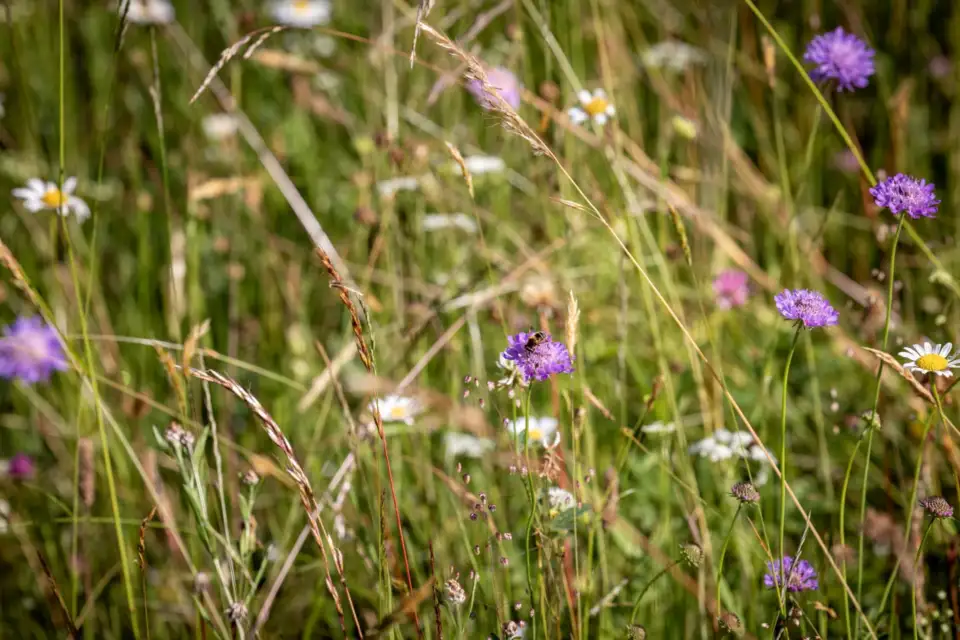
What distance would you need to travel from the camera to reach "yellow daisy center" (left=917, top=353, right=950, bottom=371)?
0.94 metres

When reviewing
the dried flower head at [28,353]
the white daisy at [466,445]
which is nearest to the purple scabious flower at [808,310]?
the white daisy at [466,445]

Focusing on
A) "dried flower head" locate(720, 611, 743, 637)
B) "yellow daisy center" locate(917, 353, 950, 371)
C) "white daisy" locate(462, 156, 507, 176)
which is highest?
"white daisy" locate(462, 156, 507, 176)

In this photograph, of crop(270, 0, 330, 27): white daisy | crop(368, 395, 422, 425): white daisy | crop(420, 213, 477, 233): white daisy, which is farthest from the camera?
crop(270, 0, 330, 27): white daisy

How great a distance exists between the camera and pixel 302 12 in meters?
2.90

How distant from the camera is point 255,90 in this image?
3.15 meters

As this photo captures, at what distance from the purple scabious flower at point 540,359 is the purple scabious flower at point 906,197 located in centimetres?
40

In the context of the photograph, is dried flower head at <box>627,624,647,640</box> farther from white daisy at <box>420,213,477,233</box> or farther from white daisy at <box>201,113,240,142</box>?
white daisy at <box>201,113,240,142</box>

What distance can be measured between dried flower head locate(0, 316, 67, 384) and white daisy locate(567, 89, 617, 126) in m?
1.12

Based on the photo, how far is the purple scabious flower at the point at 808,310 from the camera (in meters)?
0.90

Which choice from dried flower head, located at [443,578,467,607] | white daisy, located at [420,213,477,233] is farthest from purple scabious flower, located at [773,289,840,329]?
white daisy, located at [420,213,477,233]

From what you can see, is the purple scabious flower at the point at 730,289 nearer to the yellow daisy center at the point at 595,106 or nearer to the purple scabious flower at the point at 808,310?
the yellow daisy center at the point at 595,106

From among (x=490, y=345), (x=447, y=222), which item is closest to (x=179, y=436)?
(x=447, y=222)

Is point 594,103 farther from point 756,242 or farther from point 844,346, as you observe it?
point 756,242

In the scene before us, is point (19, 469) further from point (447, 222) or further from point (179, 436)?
point (447, 222)
